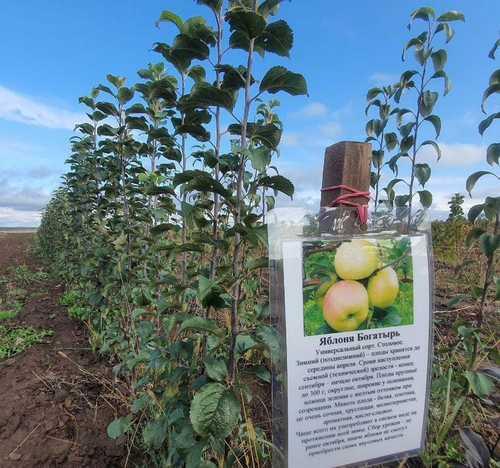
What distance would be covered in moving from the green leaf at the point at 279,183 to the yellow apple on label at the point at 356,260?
0.94 ft

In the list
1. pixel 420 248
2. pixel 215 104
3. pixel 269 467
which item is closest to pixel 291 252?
pixel 420 248

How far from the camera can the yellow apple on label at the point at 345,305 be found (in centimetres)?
116

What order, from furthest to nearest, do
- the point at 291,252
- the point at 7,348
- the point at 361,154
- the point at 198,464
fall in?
the point at 7,348 < the point at 361,154 < the point at 198,464 < the point at 291,252

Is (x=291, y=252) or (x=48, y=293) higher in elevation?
(x=291, y=252)

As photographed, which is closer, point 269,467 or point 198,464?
point 198,464

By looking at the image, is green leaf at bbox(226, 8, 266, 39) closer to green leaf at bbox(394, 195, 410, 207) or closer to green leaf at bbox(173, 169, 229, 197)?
green leaf at bbox(173, 169, 229, 197)

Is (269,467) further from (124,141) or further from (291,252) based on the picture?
(124,141)

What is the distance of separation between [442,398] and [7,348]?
163 inches

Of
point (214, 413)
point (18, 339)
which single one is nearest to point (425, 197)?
point (214, 413)

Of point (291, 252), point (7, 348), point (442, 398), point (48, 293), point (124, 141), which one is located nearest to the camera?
point (291, 252)

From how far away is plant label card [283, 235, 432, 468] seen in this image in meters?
1.13

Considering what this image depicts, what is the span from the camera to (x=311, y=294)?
1137mm

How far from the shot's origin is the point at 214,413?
1148 mm

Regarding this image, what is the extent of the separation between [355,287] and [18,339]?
4.12 m
